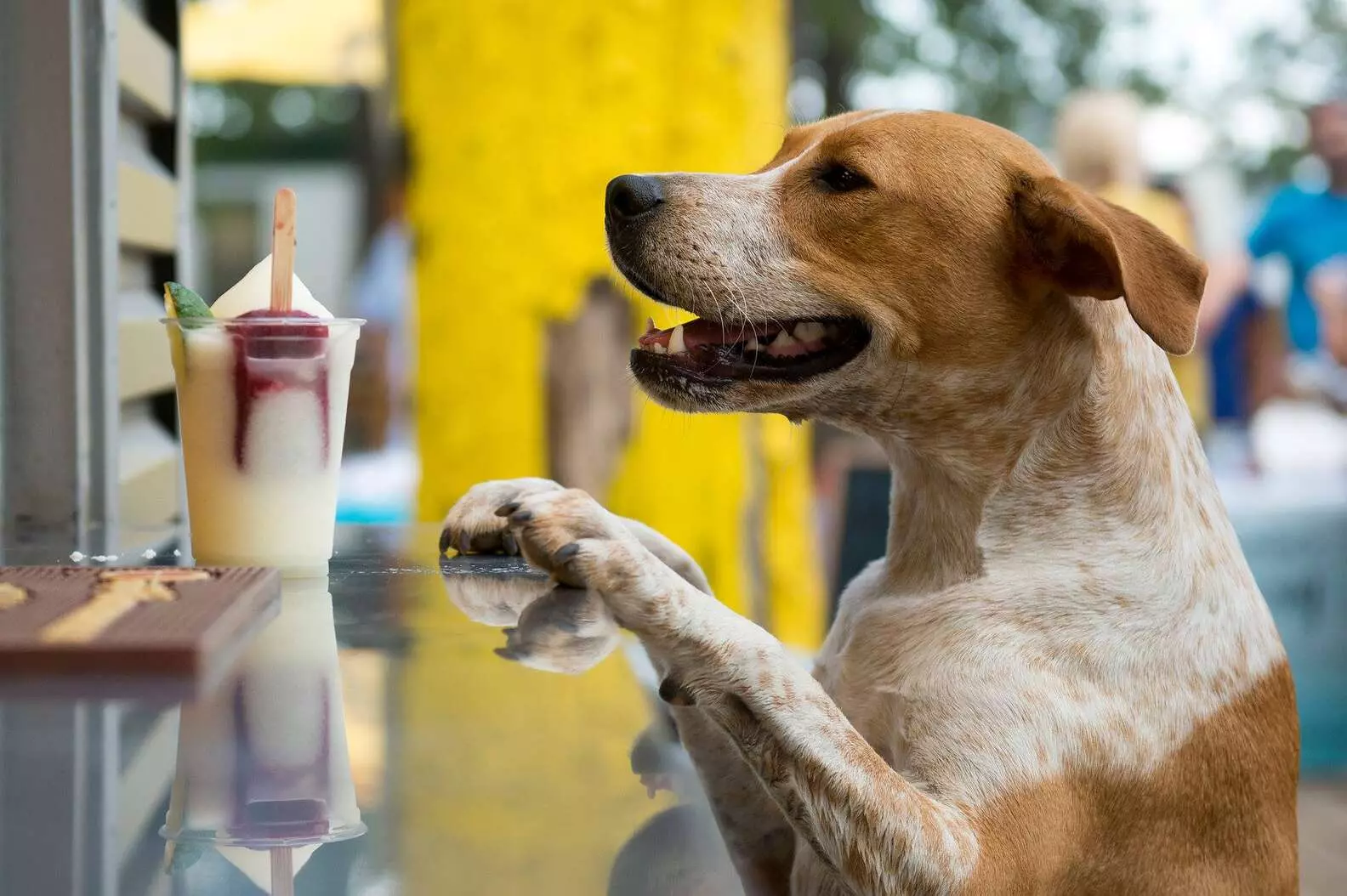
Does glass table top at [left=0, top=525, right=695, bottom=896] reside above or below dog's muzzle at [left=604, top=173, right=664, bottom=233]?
below

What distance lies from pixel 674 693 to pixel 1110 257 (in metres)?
0.77

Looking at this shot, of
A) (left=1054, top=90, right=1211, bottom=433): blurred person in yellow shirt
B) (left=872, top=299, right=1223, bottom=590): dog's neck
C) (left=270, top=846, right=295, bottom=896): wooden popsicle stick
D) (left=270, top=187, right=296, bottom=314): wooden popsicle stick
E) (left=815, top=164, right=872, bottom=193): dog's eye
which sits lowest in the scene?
(left=270, top=846, right=295, bottom=896): wooden popsicle stick

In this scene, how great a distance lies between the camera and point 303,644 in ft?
4.49

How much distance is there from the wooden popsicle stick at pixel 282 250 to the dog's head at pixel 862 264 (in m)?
0.52

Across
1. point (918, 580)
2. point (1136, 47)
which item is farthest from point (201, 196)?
Answer: point (918, 580)

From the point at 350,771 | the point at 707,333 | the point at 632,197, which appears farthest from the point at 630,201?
the point at 350,771

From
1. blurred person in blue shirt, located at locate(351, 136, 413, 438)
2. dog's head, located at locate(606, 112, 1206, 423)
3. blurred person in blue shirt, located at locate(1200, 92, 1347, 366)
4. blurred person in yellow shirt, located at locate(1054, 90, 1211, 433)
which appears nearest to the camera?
dog's head, located at locate(606, 112, 1206, 423)

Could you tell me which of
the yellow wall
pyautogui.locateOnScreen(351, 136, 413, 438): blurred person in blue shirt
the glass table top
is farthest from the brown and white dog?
pyautogui.locateOnScreen(351, 136, 413, 438): blurred person in blue shirt

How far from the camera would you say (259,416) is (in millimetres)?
1681

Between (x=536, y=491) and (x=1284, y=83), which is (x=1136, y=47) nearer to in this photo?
(x=1284, y=83)

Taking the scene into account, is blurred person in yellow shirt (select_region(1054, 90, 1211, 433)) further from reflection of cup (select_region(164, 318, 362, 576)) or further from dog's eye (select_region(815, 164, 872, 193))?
reflection of cup (select_region(164, 318, 362, 576))

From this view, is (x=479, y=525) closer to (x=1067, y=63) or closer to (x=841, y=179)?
(x=841, y=179)

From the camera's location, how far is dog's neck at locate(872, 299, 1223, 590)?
1.79 meters

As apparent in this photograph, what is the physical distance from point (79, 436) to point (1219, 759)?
1752mm
